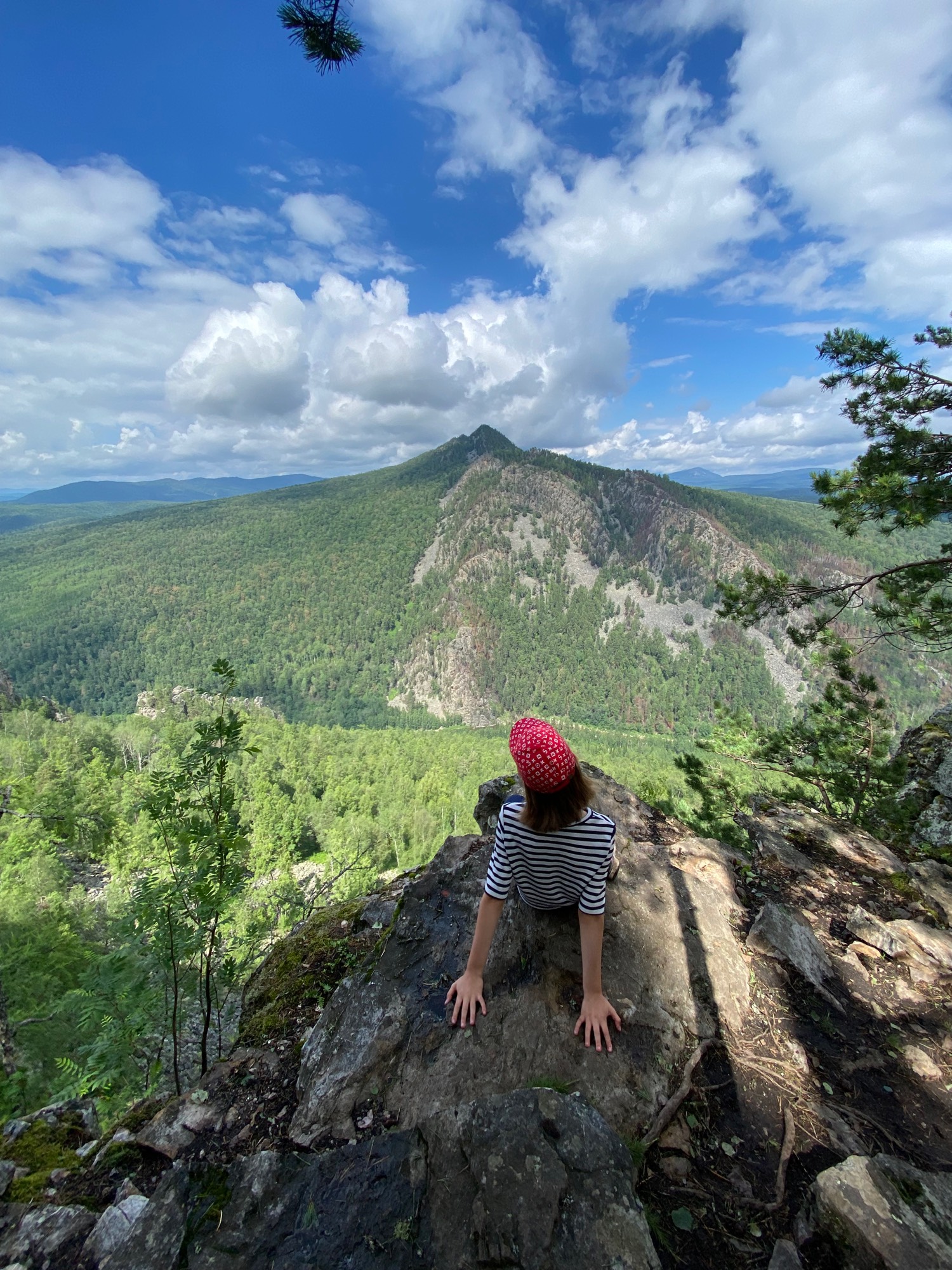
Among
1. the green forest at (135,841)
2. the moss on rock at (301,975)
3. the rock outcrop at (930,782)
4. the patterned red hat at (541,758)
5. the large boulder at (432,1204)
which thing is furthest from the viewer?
the rock outcrop at (930,782)

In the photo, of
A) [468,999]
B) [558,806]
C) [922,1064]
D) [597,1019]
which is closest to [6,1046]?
[468,999]

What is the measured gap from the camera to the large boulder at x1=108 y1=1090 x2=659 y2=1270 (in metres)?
1.94

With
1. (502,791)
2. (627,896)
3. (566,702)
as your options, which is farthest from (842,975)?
(566,702)

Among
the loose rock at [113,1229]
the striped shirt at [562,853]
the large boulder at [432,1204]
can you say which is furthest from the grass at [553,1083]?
the loose rock at [113,1229]

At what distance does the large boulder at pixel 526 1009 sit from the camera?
3031mm

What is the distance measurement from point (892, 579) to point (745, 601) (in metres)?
2.33

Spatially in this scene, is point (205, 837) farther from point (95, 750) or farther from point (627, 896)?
point (95, 750)

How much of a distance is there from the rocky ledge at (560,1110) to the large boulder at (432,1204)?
0.4 inches

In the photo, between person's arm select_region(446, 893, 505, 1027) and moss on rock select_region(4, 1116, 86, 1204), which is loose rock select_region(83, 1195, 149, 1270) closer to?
moss on rock select_region(4, 1116, 86, 1204)

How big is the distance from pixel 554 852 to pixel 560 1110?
3.85 ft

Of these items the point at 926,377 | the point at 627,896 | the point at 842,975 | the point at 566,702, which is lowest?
the point at 566,702

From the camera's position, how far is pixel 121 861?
3688 centimetres

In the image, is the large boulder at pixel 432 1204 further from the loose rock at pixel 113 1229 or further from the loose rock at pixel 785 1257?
the loose rock at pixel 785 1257

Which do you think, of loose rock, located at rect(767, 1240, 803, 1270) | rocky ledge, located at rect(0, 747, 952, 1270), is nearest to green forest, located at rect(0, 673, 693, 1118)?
rocky ledge, located at rect(0, 747, 952, 1270)
